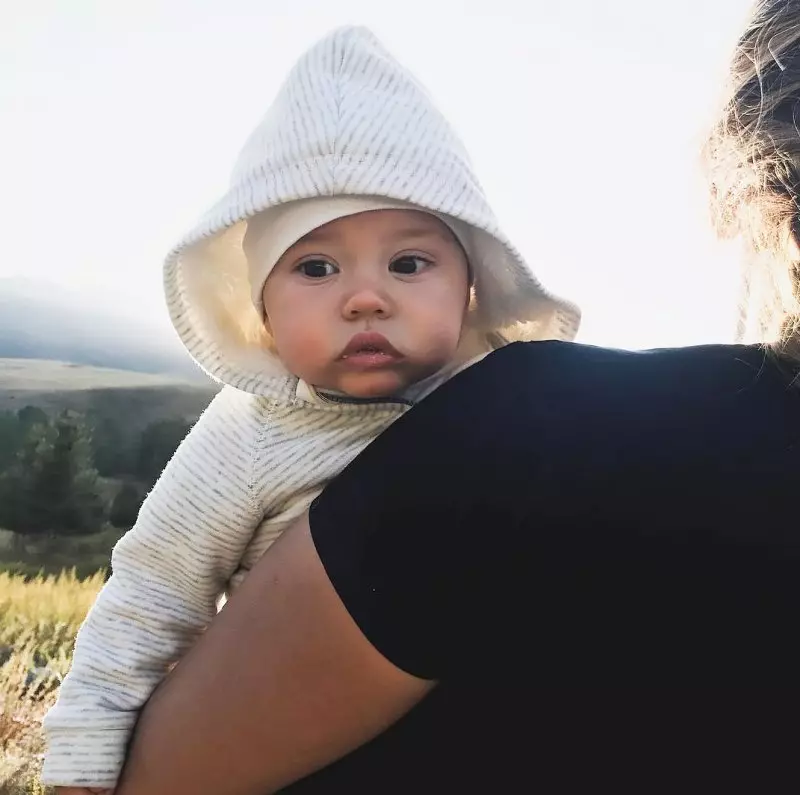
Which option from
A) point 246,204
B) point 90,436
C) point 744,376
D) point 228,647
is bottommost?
point 90,436

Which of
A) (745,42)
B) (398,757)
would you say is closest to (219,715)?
(398,757)

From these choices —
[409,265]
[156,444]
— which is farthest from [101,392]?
[409,265]

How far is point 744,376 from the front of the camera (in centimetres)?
100

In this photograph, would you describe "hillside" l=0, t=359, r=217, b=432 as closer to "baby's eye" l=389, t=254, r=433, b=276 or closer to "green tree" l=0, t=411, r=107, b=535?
"green tree" l=0, t=411, r=107, b=535

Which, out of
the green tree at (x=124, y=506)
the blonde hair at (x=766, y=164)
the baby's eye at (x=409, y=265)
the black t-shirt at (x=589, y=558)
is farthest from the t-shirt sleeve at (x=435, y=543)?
the green tree at (x=124, y=506)

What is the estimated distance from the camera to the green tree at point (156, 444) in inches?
198

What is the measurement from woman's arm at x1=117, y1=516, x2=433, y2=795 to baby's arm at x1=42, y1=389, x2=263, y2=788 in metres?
0.24

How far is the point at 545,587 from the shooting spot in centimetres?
93

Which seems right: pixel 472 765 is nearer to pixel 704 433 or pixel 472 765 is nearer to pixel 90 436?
pixel 704 433

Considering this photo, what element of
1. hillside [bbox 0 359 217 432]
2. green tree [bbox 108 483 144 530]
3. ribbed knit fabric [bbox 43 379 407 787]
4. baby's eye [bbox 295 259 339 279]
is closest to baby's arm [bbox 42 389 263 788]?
ribbed knit fabric [bbox 43 379 407 787]

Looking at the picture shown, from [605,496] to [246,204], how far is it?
2.72 feet

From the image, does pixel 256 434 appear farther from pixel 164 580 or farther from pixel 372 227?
pixel 372 227

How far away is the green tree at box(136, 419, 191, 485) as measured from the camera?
5023mm

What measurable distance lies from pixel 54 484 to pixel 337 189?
427 cm
